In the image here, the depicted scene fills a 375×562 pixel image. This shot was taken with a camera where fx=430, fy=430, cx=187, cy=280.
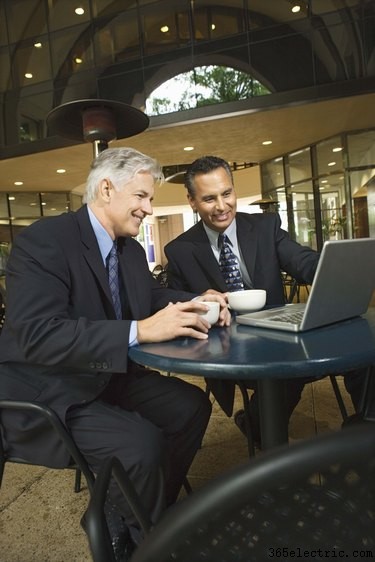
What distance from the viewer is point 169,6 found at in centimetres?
890

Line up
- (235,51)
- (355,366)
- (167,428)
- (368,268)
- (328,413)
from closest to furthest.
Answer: (355,366), (368,268), (167,428), (328,413), (235,51)

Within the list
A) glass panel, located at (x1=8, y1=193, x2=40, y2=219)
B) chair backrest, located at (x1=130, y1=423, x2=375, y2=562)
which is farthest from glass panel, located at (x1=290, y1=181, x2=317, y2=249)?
chair backrest, located at (x1=130, y1=423, x2=375, y2=562)

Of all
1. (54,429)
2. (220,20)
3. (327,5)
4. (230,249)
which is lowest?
(54,429)

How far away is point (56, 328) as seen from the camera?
1273 millimetres

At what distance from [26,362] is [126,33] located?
31.5 feet

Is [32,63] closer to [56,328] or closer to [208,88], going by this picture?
[208,88]

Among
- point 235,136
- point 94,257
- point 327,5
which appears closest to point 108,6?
point 235,136

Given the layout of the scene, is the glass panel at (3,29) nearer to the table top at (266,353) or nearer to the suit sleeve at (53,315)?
the suit sleeve at (53,315)

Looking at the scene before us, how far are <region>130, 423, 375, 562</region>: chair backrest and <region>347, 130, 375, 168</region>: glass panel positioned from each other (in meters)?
10.2

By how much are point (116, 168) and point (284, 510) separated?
56.4 inches

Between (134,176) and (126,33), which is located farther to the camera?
(126,33)

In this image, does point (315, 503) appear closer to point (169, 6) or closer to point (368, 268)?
point (368, 268)

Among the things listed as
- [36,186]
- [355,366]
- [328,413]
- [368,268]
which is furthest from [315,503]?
[36,186]

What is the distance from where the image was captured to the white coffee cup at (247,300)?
157cm
